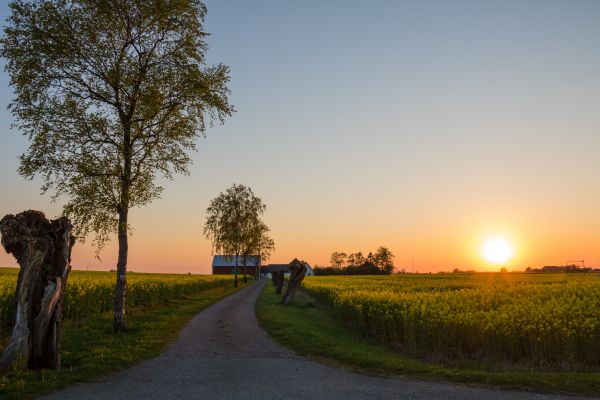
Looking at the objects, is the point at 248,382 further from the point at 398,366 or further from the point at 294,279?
the point at 294,279

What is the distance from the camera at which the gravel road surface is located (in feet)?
33.7

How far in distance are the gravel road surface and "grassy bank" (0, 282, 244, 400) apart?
61 cm

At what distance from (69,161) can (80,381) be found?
10.5 metres

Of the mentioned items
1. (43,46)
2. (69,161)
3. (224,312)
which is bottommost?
(224,312)

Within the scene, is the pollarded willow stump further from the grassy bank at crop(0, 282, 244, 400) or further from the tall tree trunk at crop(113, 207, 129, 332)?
the tall tree trunk at crop(113, 207, 129, 332)

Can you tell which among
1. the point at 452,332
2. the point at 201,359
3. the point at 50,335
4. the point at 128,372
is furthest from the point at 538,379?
the point at 50,335

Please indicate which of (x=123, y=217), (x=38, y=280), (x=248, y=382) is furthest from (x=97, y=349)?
(x=248, y=382)

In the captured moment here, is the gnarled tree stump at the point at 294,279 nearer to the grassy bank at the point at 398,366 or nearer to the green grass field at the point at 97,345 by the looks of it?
the green grass field at the point at 97,345

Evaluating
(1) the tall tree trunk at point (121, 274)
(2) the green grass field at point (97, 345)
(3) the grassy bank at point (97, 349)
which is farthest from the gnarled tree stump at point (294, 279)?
(1) the tall tree trunk at point (121, 274)

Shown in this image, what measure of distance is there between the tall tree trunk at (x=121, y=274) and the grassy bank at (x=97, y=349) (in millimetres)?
490

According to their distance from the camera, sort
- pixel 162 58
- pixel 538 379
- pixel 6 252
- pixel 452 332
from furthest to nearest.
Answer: pixel 162 58 < pixel 452 332 < pixel 6 252 < pixel 538 379

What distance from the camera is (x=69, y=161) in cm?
1958

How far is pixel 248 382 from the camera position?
11.5 meters

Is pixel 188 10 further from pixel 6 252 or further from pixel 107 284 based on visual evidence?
pixel 107 284
